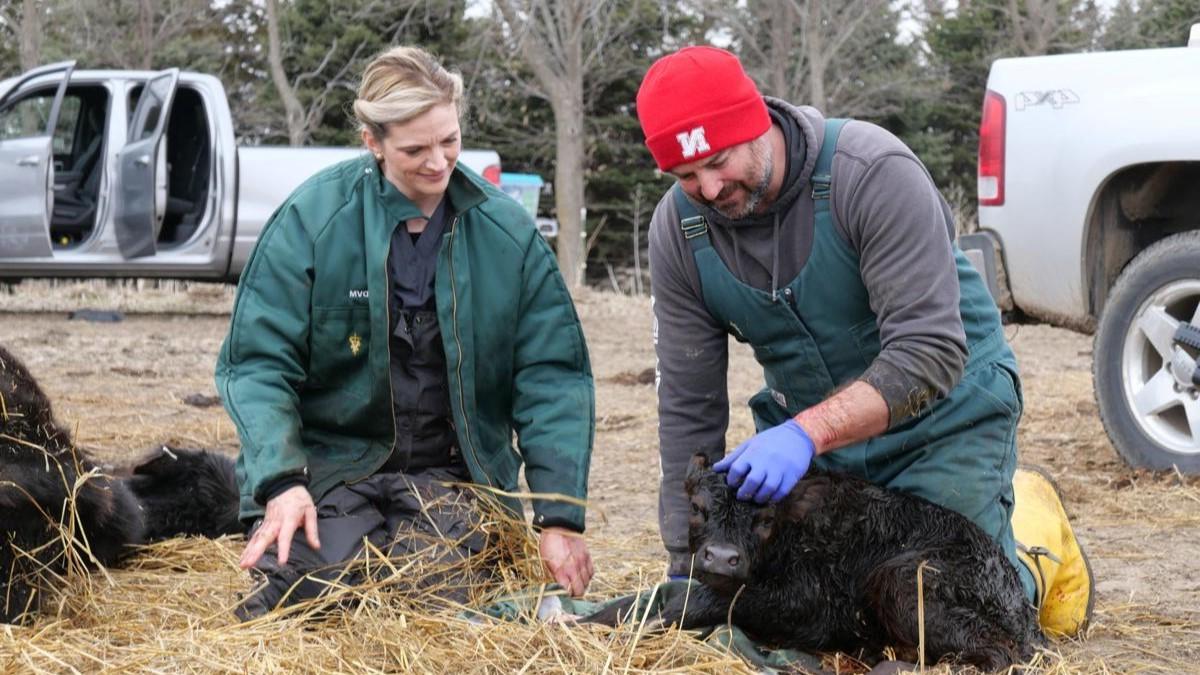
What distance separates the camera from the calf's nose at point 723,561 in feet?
11.3

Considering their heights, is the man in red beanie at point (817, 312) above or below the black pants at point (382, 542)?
above

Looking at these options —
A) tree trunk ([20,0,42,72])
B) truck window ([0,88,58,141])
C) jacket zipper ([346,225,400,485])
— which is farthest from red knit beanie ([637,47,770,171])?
tree trunk ([20,0,42,72])

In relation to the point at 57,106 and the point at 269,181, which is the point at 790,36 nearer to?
the point at 269,181

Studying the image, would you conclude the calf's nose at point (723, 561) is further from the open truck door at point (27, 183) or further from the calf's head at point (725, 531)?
the open truck door at point (27, 183)

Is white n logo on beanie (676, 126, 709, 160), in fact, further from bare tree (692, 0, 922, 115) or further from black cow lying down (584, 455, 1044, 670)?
bare tree (692, 0, 922, 115)

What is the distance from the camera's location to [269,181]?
14906 millimetres

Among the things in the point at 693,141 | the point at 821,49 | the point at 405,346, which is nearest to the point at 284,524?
the point at 405,346

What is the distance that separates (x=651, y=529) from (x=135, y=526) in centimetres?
194

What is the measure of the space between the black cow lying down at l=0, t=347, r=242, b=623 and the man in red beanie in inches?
72.4

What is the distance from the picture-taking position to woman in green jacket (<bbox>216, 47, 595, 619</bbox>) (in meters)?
4.17

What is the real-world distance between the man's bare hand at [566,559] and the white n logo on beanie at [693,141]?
3.90 feet

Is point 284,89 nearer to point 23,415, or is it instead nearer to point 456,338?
point 23,415

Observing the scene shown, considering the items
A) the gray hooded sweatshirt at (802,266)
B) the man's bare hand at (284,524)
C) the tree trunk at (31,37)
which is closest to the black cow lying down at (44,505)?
the man's bare hand at (284,524)

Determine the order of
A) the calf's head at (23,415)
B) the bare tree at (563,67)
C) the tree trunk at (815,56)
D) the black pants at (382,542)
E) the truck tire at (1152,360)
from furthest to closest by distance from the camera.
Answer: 1. the tree trunk at (815,56)
2. the bare tree at (563,67)
3. the truck tire at (1152,360)
4. the calf's head at (23,415)
5. the black pants at (382,542)
